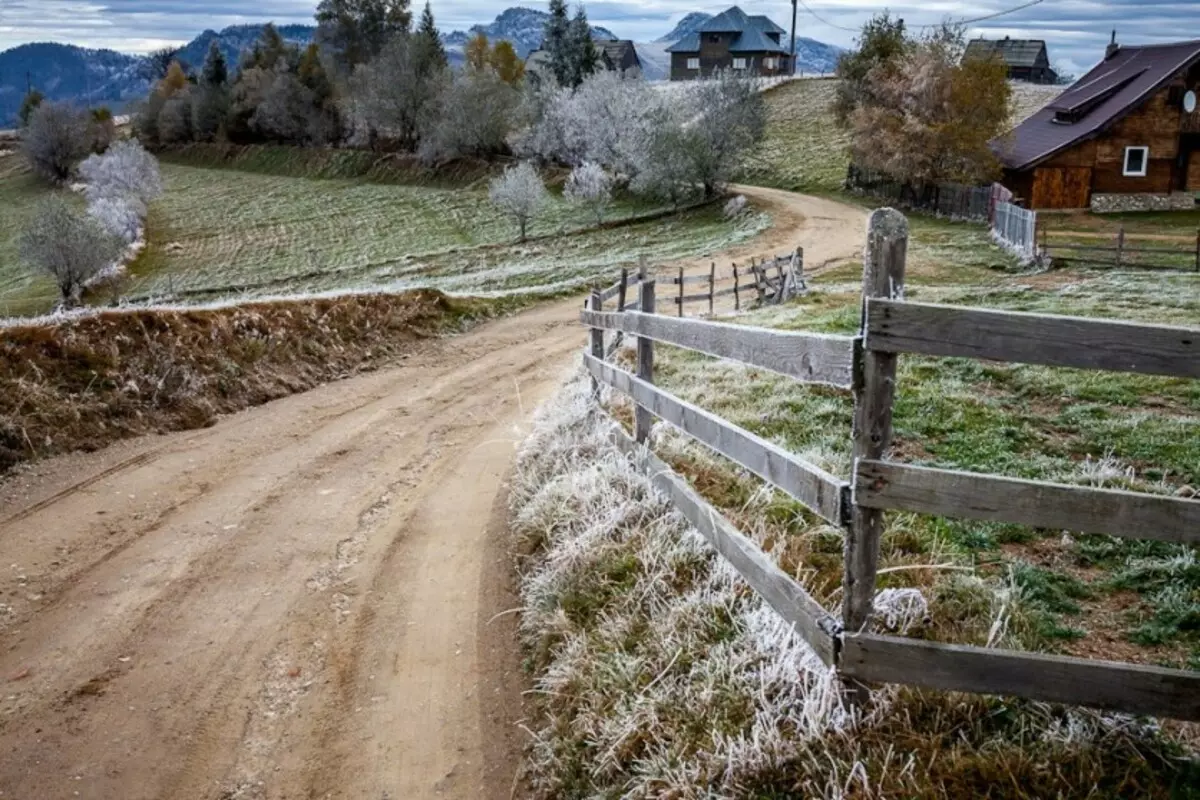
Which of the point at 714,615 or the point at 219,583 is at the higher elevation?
the point at 714,615

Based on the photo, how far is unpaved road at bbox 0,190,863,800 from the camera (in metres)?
5.09

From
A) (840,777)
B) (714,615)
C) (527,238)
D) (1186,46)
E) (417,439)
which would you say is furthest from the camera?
(527,238)

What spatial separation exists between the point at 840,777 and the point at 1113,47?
55541 mm

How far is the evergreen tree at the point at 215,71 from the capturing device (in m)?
94.8

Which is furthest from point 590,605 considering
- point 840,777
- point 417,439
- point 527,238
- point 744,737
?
point 527,238

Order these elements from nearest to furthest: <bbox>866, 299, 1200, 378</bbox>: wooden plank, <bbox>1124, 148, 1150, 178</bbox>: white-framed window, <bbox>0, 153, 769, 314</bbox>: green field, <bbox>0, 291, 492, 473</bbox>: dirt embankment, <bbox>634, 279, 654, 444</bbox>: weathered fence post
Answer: <bbox>866, 299, 1200, 378</bbox>: wooden plank
<bbox>634, 279, 654, 444</bbox>: weathered fence post
<bbox>0, 291, 492, 473</bbox>: dirt embankment
<bbox>0, 153, 769, 314</bbox>: green field
<bbox>1124, 148, 1150, 178</bbox>: white-framed window

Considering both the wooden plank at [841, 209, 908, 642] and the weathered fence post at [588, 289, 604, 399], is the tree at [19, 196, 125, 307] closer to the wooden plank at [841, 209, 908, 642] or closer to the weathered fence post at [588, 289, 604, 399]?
the weathered fence post at [588, 289, 604, 399]

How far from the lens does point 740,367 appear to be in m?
11.9

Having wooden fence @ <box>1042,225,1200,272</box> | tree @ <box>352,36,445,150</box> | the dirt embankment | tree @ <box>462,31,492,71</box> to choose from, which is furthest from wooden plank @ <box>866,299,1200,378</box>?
tree @ <box>462,31,492,71</box>

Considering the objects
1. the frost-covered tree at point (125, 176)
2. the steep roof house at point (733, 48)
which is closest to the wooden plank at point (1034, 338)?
the frost-covered tree at point (125, 176)

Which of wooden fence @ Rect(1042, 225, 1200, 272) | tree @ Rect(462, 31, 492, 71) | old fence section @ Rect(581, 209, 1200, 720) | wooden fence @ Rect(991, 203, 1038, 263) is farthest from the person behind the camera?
tree @ Rect(462, 31, 492, 71)

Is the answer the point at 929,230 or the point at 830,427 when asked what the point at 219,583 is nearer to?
the point at 830,427

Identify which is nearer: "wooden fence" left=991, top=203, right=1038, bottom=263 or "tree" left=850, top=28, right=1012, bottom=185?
"wooden fence" left=991, top=203, right=1038, bottom=263

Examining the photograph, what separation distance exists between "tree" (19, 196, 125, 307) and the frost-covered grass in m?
39.2
